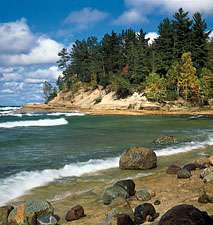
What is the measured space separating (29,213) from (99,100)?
81.8m

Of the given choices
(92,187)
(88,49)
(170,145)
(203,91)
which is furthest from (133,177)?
(88,49)

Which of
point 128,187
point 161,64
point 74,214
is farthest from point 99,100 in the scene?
point 74,214

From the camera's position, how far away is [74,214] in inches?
437

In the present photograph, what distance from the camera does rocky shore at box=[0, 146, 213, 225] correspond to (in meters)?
9.82

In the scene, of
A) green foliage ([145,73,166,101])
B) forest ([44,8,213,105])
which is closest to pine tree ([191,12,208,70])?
forest ([44,8,213,105])

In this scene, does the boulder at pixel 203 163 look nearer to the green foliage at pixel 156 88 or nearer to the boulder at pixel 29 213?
the boulder at pixel 29 213

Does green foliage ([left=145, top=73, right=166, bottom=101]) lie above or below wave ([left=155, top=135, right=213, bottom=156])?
above

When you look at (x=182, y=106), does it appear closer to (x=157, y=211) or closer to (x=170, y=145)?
(x=170, y=145)

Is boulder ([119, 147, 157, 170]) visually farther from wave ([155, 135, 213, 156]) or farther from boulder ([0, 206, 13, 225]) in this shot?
boulder ([0, 206, 13, 225])

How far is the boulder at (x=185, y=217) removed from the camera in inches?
301

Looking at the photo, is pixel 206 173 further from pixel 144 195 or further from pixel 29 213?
pixel 29 213

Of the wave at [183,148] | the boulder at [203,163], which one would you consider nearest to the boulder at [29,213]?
the boulder at [203,163]

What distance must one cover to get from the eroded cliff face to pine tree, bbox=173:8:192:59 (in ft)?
39.2

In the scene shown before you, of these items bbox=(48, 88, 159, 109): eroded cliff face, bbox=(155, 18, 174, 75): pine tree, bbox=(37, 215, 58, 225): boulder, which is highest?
bbox=(155, 18, 174, 75): pine tree
